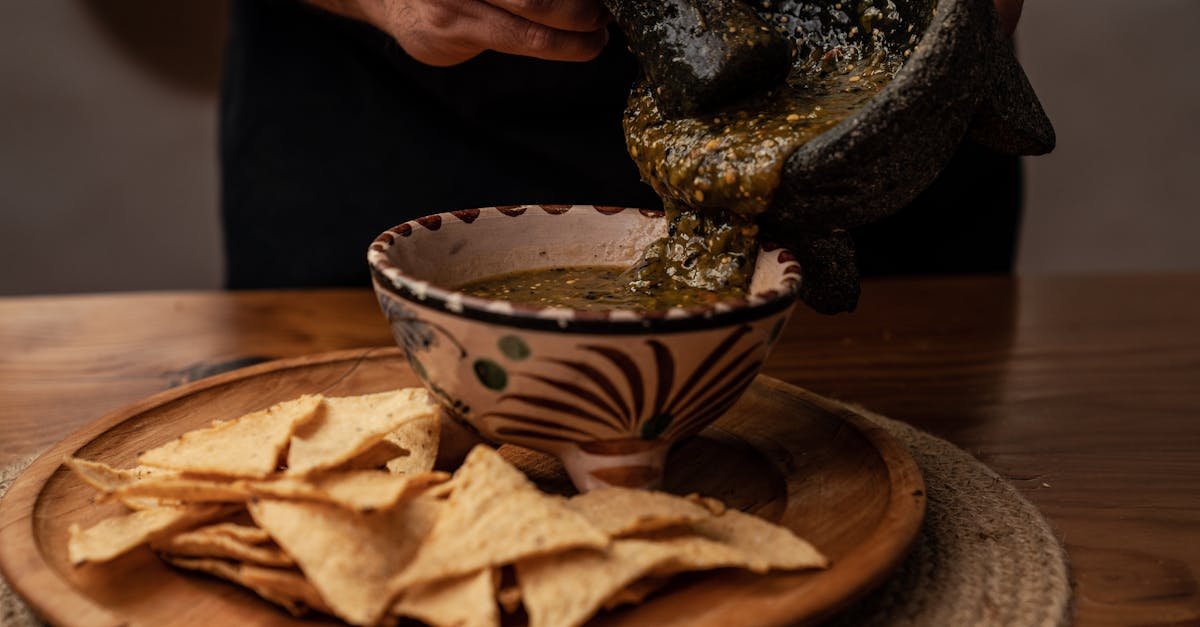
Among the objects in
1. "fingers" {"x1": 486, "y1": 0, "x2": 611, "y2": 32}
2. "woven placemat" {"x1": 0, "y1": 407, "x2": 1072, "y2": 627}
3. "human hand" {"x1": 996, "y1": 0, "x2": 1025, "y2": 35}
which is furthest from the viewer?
"human hand" {"x1": 996, "y1": 0, "x2": 1025, "y2": 35}

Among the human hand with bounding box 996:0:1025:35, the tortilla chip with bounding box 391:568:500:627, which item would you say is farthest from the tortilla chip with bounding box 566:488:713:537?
the human hand with bounding box 996:0:1025:35

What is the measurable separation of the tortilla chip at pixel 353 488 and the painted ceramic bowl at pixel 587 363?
0.34 feet

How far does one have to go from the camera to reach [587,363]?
100 cm

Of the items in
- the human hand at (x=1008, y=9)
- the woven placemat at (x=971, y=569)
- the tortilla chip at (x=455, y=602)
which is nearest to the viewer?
the tortilla chip at (x=455, y=602)

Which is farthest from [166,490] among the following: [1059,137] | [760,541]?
[1059,137]

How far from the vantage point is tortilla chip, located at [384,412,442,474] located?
A: 45.3 inches

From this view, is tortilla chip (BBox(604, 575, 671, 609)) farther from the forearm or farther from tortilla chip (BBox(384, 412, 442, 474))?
the forearm

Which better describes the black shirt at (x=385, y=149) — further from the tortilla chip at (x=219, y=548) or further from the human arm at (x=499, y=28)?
the tortilla chip at (x=219, y=548)

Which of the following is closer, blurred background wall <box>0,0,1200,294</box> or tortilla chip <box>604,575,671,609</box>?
tortilla chip <box>604,575,671,609</box>

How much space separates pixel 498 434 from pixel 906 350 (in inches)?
35.3

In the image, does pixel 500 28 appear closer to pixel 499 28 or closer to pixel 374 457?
pixel 499 28

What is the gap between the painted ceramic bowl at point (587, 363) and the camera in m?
0.98

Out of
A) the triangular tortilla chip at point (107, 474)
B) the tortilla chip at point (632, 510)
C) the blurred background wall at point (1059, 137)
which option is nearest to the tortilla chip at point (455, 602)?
the tortilla chip at point (632, 510)

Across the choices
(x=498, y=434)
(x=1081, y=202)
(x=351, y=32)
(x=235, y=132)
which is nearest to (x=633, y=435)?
(x=498, y=434)
